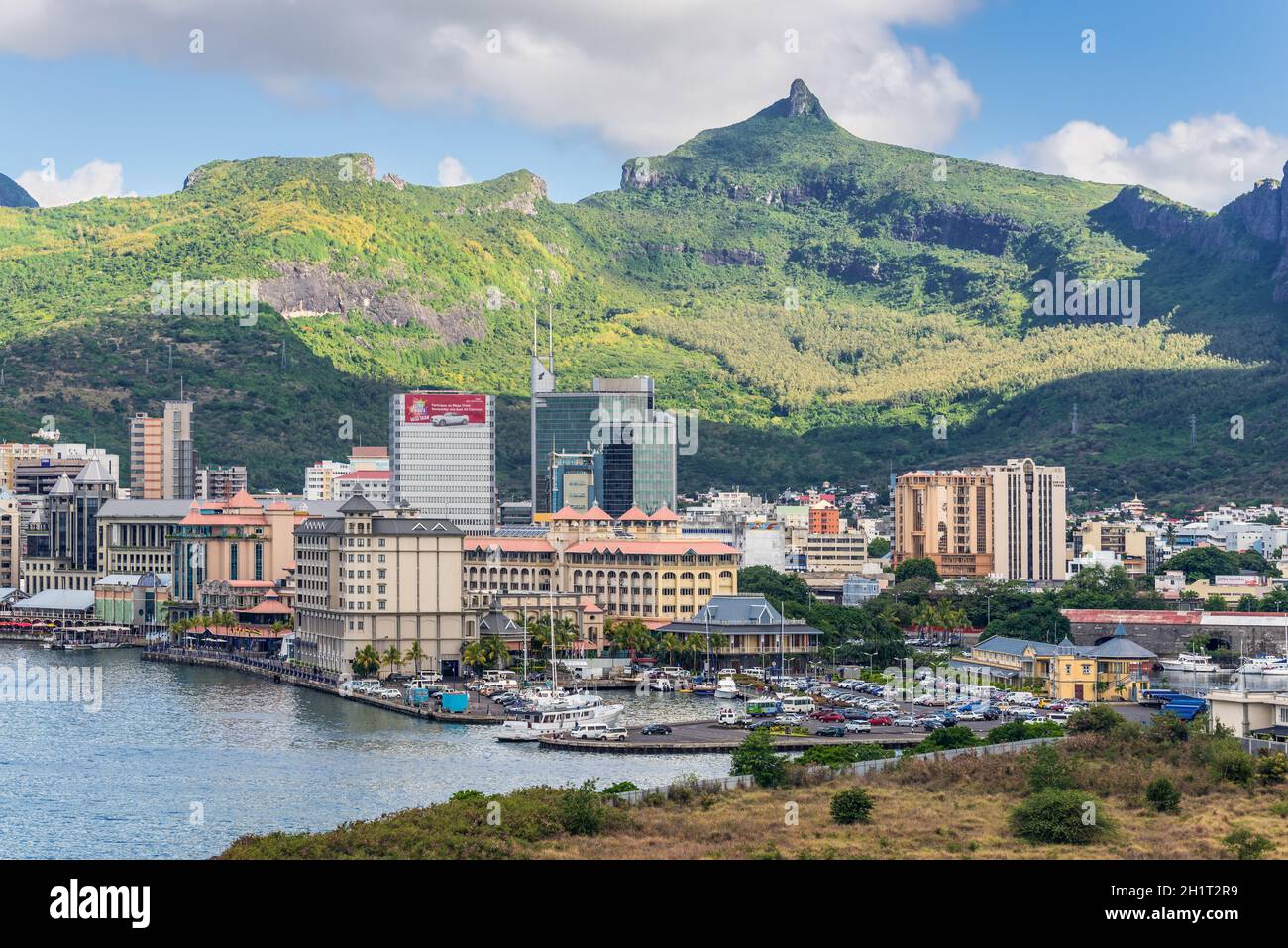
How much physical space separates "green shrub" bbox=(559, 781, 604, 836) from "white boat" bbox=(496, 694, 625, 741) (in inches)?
791

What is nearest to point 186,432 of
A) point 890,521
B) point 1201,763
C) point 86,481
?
point 86,481

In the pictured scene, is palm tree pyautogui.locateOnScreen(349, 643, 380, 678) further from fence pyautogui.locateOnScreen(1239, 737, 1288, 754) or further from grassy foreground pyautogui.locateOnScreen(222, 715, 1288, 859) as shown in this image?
fence pyautogui.locateOnScreen(1239, 737, 1288, 754)

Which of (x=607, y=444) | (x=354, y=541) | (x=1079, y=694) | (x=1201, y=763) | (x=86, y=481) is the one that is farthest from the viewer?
(x=607, y=444)

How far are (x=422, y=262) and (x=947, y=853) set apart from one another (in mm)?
166328

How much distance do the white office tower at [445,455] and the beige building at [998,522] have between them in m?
25.1

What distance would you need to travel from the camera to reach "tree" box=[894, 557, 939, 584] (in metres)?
119

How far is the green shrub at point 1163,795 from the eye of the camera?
137 feet

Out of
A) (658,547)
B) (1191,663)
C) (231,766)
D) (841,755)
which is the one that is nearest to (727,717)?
(841,755)

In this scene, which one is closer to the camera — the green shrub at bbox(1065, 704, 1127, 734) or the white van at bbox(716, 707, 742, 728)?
the green shrub at bbox(1065, 704, 1127, 734)

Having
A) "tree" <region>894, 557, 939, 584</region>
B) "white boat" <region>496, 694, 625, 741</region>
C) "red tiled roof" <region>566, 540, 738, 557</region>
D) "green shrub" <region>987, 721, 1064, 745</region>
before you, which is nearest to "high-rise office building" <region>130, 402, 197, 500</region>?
"tree" <region>894, 557, 939, 584</region>

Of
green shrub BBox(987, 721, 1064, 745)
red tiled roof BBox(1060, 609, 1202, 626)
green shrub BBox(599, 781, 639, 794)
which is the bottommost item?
green shrub BBox(599, 781, 639, 794)

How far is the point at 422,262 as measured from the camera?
651 feet
